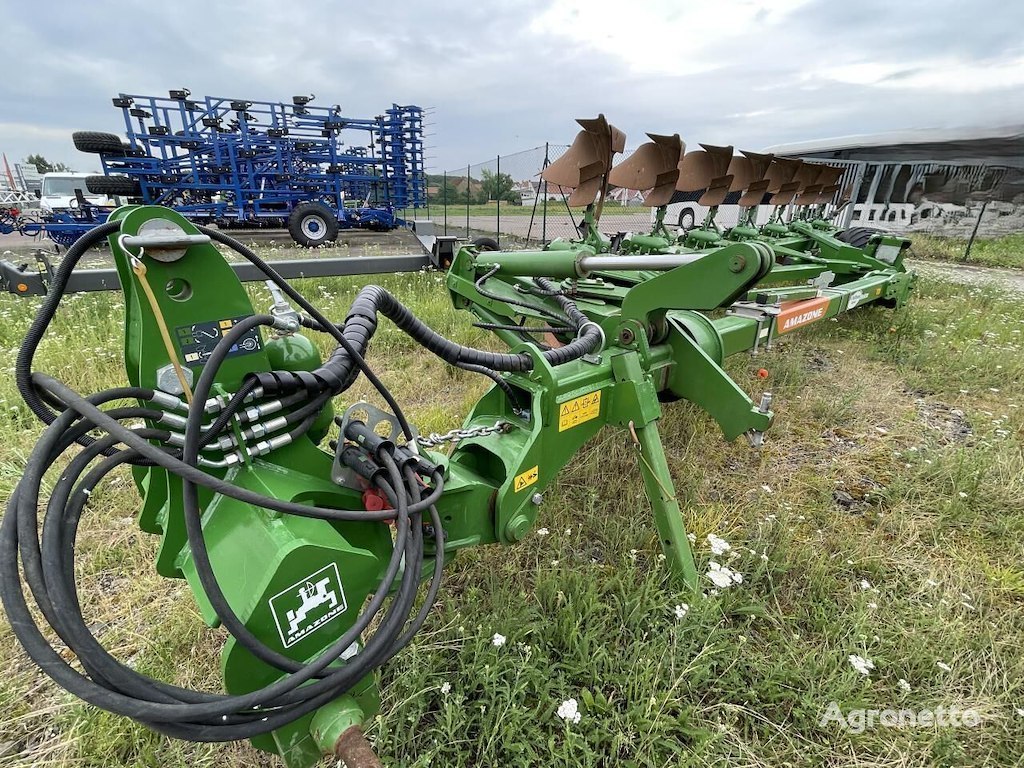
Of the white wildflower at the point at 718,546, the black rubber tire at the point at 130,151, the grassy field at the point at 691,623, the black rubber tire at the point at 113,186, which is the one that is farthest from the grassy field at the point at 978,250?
the black rubber tire at the point at 113,186

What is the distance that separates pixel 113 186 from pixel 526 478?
42.6 ft

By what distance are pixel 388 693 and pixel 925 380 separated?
15.9ft

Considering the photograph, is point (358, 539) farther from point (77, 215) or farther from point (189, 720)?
point (77, 215)

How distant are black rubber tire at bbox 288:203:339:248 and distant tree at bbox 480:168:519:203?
556 cm

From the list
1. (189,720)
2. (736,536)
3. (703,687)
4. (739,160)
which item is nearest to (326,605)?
(189,720)

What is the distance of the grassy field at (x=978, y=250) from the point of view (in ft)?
43.2

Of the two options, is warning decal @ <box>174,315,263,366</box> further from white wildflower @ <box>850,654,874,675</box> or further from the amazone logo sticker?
white wildflower @ <box>850,654,874,675</box>

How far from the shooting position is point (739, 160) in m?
6.93

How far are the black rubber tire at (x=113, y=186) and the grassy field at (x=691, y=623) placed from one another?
9.74 meters

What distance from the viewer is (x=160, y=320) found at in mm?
1072

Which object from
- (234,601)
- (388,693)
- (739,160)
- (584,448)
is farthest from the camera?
(739,160)

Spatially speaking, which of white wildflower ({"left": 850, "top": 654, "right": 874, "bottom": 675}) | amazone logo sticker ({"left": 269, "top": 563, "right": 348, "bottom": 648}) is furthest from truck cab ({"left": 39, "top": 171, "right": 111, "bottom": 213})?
white wildflower ({"left": 850, "top": 654, "right": 874, "bottom": 675})

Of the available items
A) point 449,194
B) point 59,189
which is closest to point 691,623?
point 59,189

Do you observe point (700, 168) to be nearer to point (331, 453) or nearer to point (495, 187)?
point (331, 453)
